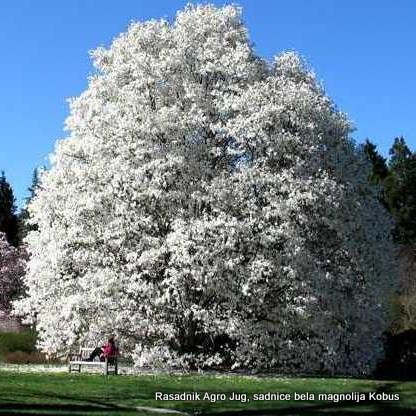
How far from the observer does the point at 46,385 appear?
19.3 m

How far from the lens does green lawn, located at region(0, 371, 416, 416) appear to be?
49.6 ft

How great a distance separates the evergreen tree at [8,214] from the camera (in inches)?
3492

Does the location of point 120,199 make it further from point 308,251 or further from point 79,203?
point 308,251

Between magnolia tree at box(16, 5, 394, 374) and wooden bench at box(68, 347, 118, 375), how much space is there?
1.17m

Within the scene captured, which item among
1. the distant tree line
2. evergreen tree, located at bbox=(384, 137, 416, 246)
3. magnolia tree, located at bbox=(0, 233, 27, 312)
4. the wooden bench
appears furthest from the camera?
evergreen tree, located at bbox=(384, 137, 416, 246)

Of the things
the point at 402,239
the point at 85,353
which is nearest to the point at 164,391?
the point at 85,353

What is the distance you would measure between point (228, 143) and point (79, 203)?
18.8 feet

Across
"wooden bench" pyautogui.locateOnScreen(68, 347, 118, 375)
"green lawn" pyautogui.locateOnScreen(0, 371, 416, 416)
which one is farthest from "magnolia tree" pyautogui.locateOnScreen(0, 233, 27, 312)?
"green lawn" pyautogui.locateOnScreen(0, 371, 416, 416)

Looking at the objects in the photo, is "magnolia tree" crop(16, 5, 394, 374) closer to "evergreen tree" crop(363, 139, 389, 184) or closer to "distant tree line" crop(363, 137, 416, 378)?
"distant tree line" crop(363, 137, 416, 378)

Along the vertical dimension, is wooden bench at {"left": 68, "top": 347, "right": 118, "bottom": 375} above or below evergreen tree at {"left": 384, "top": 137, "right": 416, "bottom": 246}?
below

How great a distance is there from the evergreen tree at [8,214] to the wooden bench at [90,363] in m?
61.4

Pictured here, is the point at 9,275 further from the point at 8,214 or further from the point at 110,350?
the point at 110,350

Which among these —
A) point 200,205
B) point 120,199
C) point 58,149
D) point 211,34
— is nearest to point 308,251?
point 200,205

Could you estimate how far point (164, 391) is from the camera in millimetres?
18250
